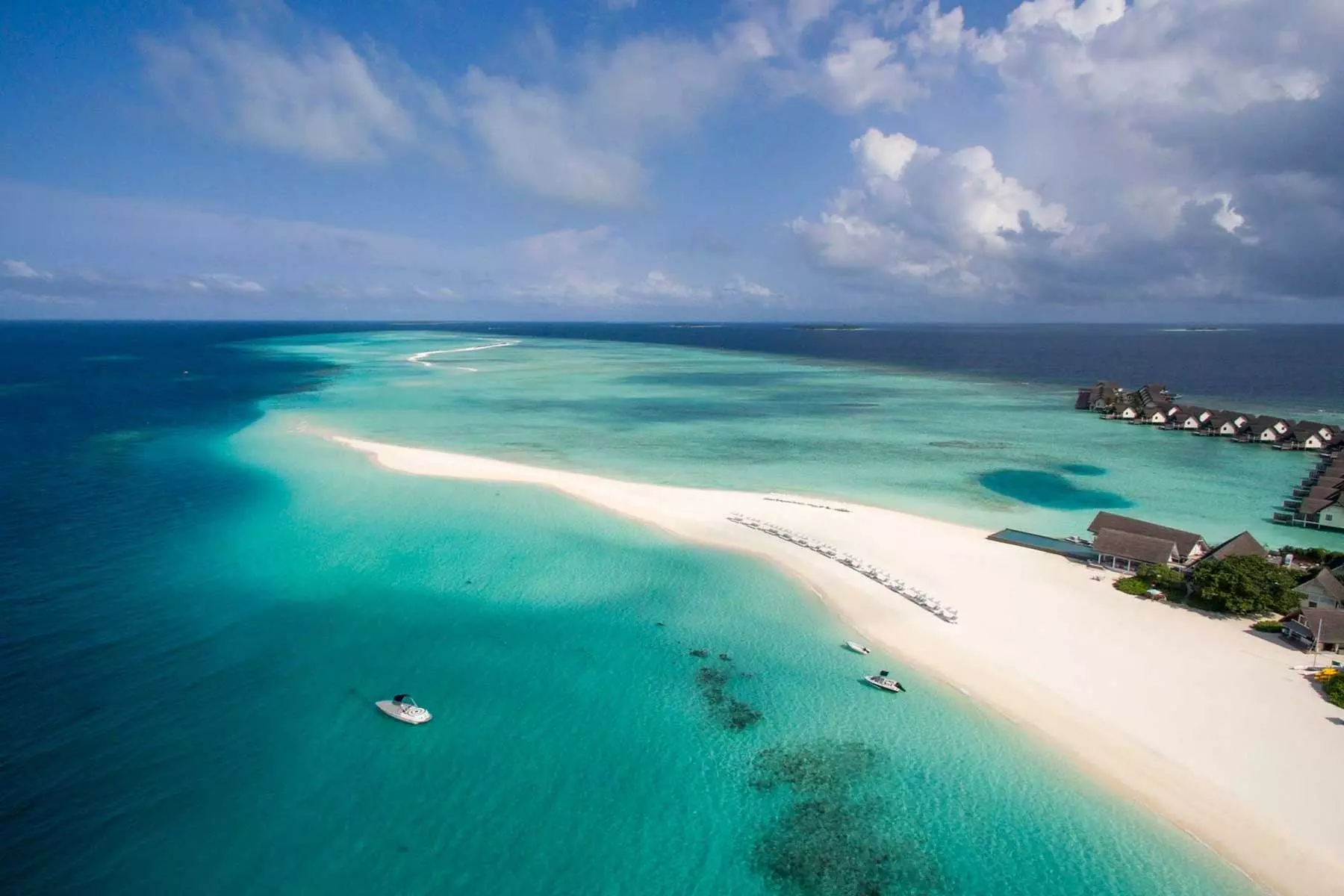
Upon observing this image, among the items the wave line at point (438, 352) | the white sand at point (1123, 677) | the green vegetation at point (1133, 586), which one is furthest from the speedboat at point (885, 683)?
the wave line at point (438, 352)

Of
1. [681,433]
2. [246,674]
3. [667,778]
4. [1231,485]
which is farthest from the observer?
[681,433]

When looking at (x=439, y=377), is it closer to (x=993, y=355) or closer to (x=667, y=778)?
(x=667, y=778)

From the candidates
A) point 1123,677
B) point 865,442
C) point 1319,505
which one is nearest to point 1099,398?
point 865,442

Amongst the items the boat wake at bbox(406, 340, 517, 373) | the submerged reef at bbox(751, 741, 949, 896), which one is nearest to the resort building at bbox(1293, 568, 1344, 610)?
the submerged reef at bbox(751, 741, 949, 896)

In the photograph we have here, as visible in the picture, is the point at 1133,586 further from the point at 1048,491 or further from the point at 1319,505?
the point at 1319,505

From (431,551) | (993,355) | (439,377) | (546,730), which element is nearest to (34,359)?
(439,377)

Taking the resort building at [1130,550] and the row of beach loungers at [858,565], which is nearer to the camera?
the row of beach loungers at [858,565]

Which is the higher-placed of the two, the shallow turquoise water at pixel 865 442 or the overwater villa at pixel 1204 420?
the overwater villa at pixel 1204 420

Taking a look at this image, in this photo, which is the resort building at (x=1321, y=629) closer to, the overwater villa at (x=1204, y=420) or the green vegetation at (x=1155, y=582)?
the green vegetation at (x=1155, y=582)
